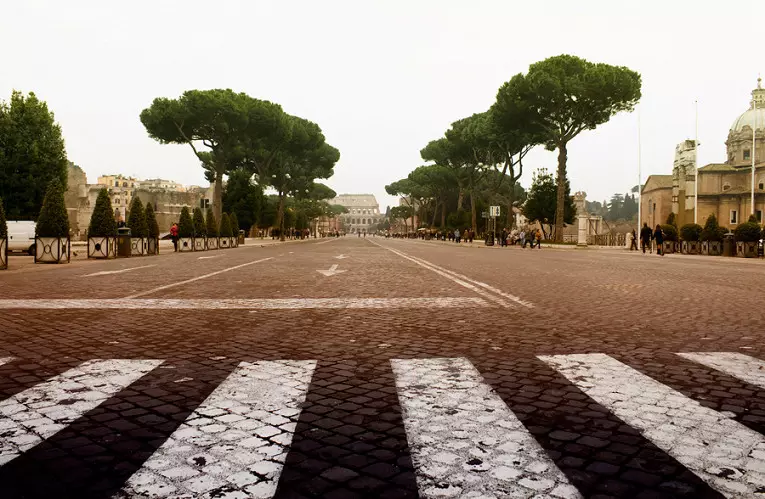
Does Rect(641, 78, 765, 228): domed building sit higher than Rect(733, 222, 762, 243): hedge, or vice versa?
Rect(641, 78, 765, 228): domed building

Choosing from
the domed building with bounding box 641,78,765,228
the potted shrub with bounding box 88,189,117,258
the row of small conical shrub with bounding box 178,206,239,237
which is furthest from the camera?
the domed building with bounding box 641,78,765,228

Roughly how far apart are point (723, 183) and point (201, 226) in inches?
2639

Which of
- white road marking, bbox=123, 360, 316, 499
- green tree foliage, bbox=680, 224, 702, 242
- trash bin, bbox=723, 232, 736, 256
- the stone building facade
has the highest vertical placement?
the stone building facade

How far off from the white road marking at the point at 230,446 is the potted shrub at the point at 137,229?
22174mm

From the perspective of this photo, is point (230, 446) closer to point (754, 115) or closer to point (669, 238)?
point (669, 238)

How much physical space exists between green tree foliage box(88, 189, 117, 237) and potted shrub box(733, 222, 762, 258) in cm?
2661

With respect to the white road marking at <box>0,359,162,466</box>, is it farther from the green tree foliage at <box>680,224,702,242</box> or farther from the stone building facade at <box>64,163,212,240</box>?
the green tree foliage at <box>680,224,702,242</box>

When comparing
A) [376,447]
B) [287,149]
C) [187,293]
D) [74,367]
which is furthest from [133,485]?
[287,149]

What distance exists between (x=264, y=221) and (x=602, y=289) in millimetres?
68932

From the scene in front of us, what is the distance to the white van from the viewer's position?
2427 centimetres

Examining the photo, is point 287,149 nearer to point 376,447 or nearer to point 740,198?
point 740,198

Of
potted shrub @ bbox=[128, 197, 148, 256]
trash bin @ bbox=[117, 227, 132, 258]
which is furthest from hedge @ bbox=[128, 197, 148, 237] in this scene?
trash bin @ bbox=[117, 227, 132, 258]

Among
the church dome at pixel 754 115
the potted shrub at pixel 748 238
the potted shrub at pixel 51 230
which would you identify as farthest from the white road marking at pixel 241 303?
the church dome at pixel 754 115

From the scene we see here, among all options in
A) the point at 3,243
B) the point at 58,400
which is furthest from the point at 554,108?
the point at 58,400
